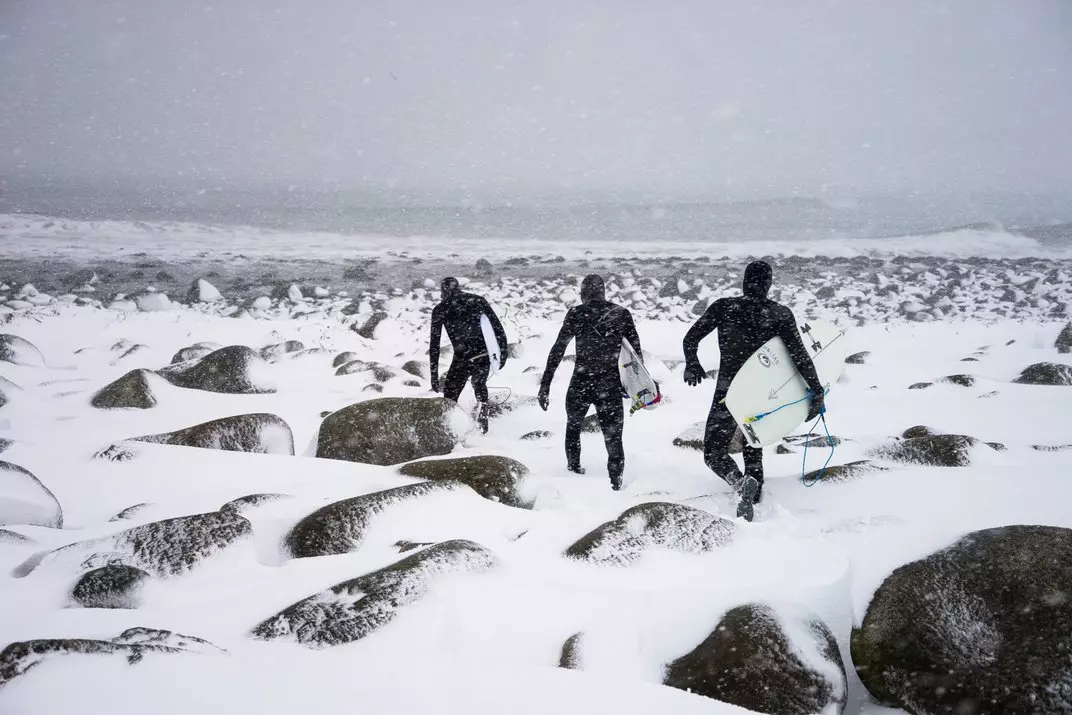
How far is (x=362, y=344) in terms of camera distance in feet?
35.7

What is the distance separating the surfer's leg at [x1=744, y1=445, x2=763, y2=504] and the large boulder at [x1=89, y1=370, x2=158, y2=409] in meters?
5.74

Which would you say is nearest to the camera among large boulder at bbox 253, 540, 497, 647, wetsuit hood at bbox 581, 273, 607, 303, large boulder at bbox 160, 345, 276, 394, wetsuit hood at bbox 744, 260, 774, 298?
large boulder at bbox 253, 540, 497, 647

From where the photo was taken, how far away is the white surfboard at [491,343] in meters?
6.23

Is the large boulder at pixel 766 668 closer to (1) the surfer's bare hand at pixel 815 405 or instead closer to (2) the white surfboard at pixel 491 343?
(1) the surfer's bare hand at pixel 815 405

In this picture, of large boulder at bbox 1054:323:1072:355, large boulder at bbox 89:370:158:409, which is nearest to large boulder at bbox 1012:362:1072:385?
large boulder at bbox 1054:323:1072:355

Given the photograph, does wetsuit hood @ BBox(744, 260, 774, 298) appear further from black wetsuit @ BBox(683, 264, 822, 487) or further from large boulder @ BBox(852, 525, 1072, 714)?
large boulder @ BBox(852, 525, 1072, 714)

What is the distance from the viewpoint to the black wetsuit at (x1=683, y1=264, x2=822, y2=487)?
165 inches

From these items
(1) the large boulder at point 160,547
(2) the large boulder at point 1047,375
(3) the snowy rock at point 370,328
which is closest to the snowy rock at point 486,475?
(1) the large boulder at point 160,547

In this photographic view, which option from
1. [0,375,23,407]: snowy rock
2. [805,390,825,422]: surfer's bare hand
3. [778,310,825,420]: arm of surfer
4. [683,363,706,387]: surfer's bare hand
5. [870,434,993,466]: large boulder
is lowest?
[0,375,23,407]: snowy rock

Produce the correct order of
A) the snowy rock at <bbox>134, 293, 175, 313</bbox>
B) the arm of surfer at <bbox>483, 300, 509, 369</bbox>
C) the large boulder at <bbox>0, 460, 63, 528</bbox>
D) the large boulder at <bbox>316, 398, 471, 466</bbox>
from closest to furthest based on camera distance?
the large boulder at <bbox>0, 460, 63, 528</bbox> → the large boulder at <bbox>316, 398, 471, 466</bbox> → the arm of surfer at <bbox>483, 300, 509, 369</bbox> → the snowy rock at <bbox>134, 293, 175, 313</bbox>

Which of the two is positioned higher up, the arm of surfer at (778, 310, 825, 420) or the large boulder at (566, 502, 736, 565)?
the arm of surfer at (778, 310, 825, 420)

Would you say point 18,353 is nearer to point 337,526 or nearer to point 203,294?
point 337,526

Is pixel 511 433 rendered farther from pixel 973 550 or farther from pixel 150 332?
pixel 150 332

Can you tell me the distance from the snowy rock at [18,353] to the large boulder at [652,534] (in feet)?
28.0
